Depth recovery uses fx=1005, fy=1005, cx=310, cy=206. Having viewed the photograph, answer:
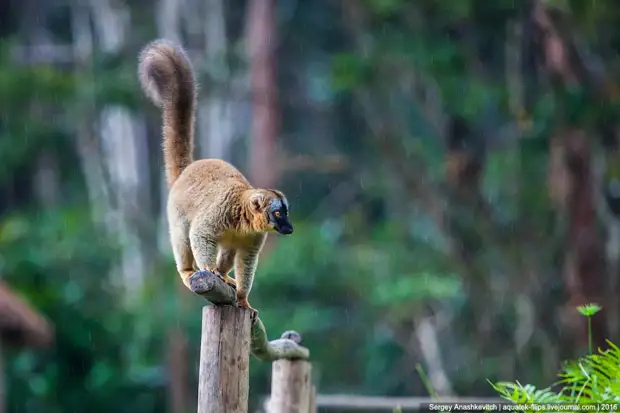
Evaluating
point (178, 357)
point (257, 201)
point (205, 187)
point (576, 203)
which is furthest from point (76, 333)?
point (257, 201)

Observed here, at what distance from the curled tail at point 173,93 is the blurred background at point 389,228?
5.31 metres

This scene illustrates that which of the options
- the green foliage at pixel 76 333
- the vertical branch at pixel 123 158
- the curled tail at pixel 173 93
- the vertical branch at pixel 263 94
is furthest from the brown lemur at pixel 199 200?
the vertical branch at pixel 123 158

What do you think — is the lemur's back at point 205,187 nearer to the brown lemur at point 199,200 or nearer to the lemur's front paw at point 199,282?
the brown lemur at point 199,200

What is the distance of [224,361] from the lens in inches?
128

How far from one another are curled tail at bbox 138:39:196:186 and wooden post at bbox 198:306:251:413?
4.30 feet

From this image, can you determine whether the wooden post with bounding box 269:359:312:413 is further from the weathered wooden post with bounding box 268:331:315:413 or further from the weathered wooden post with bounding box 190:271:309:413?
the weathered wooden post with bounding box 190:271:309:413

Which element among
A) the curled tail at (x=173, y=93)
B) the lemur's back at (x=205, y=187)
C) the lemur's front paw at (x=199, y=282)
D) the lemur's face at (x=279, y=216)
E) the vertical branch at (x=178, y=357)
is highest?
the curled tail at (x=173, y=93)

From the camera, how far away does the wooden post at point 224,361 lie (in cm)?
324

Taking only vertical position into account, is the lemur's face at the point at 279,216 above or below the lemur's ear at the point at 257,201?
below

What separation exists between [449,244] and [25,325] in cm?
510

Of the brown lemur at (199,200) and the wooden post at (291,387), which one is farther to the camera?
the wooden post at (291,387)

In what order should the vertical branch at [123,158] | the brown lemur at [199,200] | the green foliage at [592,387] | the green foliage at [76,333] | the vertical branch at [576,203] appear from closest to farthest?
the green foliage at [592,387]
the brown lemur at [199,200]
the vertical branch at [576,203]
the green foliage at [76,333]
the vertical branch at [123,158]

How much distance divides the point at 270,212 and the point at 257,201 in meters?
0.11

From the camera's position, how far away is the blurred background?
10.8 metres
